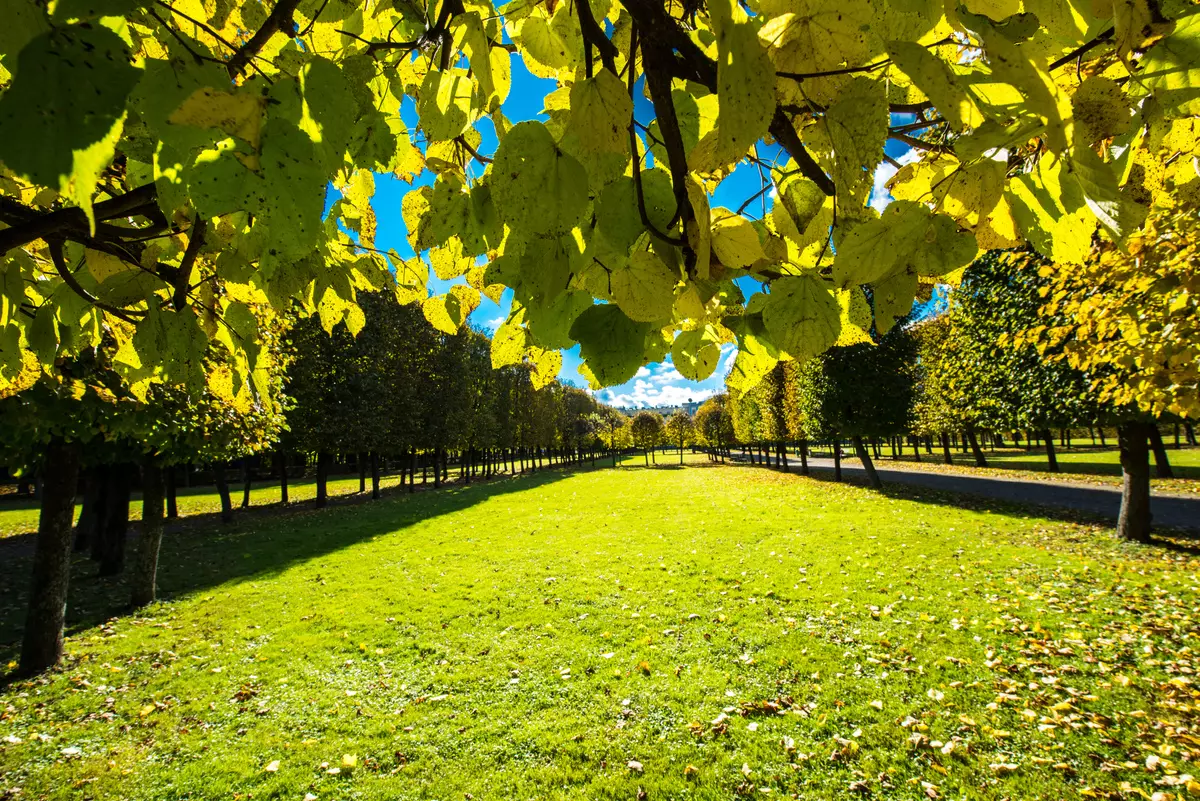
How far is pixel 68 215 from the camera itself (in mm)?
1263

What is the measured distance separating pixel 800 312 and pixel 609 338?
0.40m

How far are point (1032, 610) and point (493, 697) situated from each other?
24.9 ft

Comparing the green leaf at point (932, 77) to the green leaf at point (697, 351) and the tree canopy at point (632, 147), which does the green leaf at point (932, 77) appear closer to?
the tree canopy at point (632, 147)

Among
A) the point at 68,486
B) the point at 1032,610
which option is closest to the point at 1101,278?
the point at 1032,610

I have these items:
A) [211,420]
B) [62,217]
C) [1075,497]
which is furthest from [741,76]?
[1075,497]

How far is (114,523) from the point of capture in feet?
41.2

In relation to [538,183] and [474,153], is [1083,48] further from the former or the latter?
[474,153]

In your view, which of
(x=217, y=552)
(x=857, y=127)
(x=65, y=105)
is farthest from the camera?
(x=217, y=552)

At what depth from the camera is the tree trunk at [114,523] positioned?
12.3m

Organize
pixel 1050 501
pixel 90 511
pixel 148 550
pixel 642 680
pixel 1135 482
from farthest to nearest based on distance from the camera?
pixel 1050 501, pixel 90 511, pixel 1135 482, pixel 148 550, pixel 642 680

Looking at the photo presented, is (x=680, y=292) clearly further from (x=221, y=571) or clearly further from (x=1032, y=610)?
(x=221, y=571)

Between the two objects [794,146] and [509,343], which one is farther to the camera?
[509,343]

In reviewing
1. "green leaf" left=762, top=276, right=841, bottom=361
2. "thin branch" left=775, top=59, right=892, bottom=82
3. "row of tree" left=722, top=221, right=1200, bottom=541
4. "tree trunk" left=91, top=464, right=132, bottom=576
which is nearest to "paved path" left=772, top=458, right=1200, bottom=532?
"row of tree" left=722, top=221, right=1200, bottom=541

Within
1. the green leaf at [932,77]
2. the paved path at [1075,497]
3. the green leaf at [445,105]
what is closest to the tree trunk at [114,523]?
the green leaf at [445,105]
